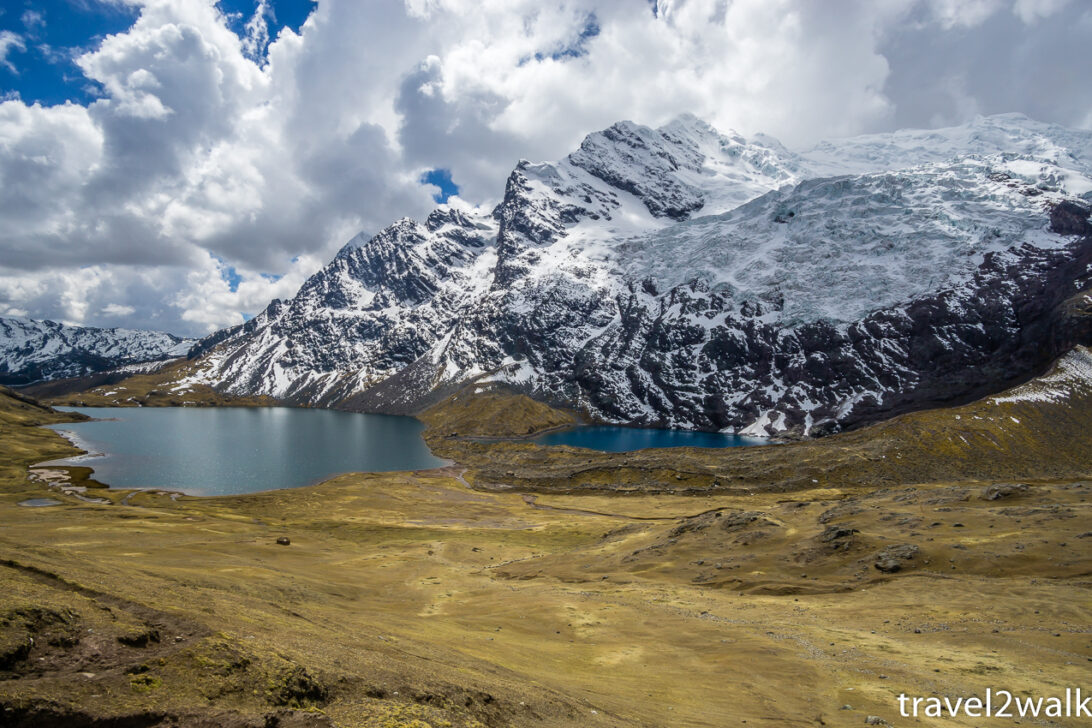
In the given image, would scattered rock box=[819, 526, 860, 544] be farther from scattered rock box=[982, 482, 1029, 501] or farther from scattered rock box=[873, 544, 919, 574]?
scattered rock box=[982, 482, 1029, 501]

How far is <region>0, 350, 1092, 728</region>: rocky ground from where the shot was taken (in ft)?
39.0

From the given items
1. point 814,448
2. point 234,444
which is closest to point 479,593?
point 814,448

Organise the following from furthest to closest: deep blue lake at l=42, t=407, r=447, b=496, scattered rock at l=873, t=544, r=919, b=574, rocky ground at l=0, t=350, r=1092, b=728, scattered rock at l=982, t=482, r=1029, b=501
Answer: deep blue lake at l=42, t=407, r=447, b=496
scattered rock at l=982, t=482, r=1029, b=501
scattered rock at l=873, t=544, r=919, b=574
rocky ground at l=0, t=350, r=1092, b=728

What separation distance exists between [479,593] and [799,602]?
2396cm

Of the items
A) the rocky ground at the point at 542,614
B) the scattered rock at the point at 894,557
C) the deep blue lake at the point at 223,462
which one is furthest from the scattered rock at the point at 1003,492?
the deep blue lake at the point at 223,462

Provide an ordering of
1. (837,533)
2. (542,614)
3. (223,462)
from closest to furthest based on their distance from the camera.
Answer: (542,614), (837,533), (223,462)

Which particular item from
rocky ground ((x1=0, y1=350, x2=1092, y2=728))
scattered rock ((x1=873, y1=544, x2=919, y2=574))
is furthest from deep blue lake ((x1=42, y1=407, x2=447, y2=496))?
scattered rock ((x1=873, y1=544, x2=919, y2=574))

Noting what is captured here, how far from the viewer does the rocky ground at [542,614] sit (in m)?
11.9

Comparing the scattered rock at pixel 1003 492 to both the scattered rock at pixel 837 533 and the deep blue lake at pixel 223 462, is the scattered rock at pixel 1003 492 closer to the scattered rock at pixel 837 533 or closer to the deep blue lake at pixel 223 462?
the scattered rock at pixel 837 533

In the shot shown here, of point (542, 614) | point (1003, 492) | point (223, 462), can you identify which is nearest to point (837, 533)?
point (542, 614)

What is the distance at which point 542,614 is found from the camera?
1352 inches

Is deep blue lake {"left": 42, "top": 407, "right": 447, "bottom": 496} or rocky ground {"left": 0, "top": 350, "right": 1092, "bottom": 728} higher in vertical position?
rocky ground {"left": 0, "top": 350, "right": 1092, "bottom": 728}

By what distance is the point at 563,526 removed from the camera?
273 ft

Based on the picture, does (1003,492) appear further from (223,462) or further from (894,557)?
(223,462)
